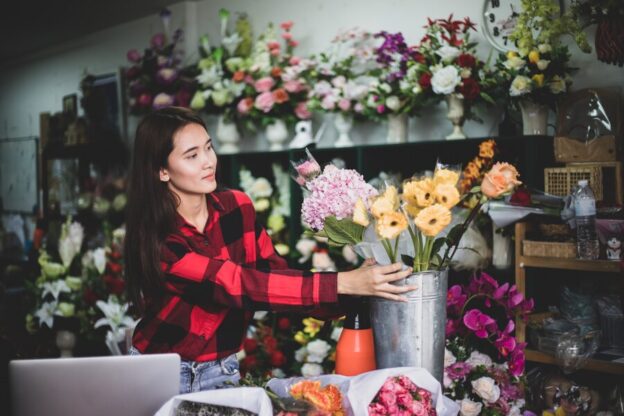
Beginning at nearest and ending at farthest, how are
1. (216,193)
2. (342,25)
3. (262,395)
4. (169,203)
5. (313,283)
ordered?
(262,395) < (313,283) < (169,203) < (216,193) < (342,25)

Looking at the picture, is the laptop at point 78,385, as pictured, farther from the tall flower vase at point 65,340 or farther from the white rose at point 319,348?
the tall flower vase at point 65,340

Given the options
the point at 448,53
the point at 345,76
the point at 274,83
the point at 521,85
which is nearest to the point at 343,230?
the point at 521,85

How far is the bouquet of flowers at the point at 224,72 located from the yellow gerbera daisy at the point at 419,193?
9.13ft


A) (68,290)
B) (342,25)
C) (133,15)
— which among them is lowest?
(68,290)

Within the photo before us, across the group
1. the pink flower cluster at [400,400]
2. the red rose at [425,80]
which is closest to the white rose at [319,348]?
the red rose at [425,80]

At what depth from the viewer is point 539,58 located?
2701mm

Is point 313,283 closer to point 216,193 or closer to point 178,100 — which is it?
point 216,193

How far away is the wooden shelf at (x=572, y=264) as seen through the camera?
2.39 m

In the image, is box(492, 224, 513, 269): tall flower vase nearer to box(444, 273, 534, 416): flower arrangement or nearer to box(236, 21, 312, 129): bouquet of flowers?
box(444, 273, 534, 416): flower arrangement

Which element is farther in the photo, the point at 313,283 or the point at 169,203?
the point at 169,203

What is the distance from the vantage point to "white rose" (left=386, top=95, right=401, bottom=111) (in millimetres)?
3297

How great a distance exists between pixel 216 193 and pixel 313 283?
2.09 feet

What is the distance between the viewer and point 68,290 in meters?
4.35

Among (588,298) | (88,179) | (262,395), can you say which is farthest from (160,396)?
(88,179)
